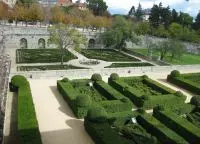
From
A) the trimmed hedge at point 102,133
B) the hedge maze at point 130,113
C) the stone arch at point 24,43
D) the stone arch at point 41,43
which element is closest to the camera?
the trimmed hedge at point 102,133

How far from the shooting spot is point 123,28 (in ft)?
174

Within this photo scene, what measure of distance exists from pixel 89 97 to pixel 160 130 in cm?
633

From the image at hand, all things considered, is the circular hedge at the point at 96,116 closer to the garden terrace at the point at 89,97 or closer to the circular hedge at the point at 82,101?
the circular hedge at the point at 82,101

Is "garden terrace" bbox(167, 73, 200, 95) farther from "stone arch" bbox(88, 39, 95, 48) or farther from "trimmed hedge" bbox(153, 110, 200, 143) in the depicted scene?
"stone arch" bbox(88, 39, 95, 48)

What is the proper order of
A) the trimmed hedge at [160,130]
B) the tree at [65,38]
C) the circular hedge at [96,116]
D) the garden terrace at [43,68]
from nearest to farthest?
1. the trimmed hedge at [160,130]
2. the circular hedge at [96,116]
3. the garden terrace at [43,68]
4. the tree at [65,38]

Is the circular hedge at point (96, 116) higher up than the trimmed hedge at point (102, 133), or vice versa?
the circular hedge at point (96, 116)

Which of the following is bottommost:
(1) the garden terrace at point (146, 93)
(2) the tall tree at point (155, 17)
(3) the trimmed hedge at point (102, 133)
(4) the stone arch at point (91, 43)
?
(3) the trimmed hedge at point (102, 133)

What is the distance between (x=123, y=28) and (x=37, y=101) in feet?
101

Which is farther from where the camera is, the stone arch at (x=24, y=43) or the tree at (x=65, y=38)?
the stone arch at (x=24, y=43)

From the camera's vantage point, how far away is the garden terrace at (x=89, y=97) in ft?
73.2

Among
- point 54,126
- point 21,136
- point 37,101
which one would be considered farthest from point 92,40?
point 21,136

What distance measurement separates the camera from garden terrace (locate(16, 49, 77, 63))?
4262 centimetres

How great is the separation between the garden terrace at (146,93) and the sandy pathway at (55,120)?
219 inches

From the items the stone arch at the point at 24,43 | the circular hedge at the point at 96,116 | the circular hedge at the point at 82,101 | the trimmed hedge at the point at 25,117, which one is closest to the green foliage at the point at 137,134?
the circular hedge at the point at 96,116
